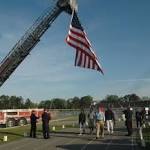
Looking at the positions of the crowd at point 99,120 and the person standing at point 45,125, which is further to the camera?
the person standing at point 45,125

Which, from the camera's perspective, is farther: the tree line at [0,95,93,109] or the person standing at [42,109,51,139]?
the tree line at [0,95,93,109]

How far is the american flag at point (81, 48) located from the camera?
71.3 ft

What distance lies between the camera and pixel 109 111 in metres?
29.2

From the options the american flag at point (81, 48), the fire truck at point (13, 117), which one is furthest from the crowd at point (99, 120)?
the fire truck at point (13, 117)

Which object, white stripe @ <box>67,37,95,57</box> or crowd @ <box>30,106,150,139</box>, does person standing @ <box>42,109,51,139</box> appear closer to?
crowd @ <box>30,106,150,139</box>

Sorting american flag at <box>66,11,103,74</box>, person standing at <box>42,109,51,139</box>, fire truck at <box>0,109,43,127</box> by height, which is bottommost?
person standing at <box>42,109,51,139</box>

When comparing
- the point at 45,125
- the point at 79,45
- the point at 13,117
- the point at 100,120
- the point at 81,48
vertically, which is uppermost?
the point at 79,45

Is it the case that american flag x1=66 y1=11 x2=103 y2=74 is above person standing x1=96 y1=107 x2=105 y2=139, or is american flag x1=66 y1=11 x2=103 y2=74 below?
above

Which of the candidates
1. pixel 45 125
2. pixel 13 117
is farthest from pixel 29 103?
pixel 45 125

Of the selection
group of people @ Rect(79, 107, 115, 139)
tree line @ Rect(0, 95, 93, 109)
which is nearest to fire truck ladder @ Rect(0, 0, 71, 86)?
group of people @ Rect(79, 107, 115, 139)

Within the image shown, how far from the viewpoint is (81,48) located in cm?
2228

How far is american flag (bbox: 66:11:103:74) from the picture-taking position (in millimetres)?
21719

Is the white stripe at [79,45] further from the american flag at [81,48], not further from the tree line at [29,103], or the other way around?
the tree line at [29,103]

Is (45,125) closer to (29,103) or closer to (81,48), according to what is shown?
(81,48)
